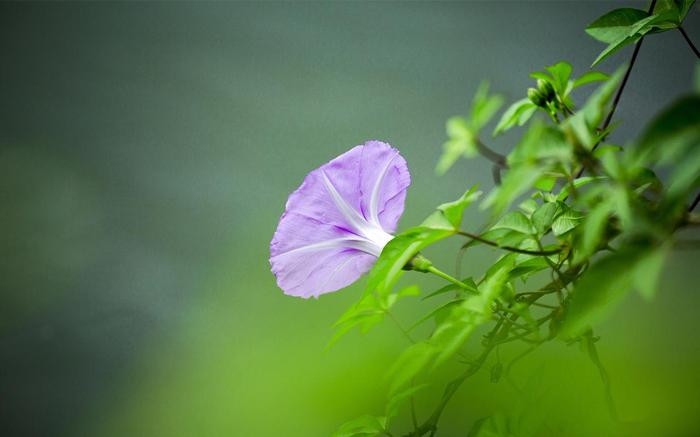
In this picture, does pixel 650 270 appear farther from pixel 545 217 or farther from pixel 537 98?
pixel 537 98

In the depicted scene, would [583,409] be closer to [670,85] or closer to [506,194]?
[506,194]

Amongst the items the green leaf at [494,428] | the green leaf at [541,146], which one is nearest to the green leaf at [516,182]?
the green leaf at [541,146]

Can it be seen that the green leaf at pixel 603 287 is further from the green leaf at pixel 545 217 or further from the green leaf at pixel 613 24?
the green leaf at pixel 613 24

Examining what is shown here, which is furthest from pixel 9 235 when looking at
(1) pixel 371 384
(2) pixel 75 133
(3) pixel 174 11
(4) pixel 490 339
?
(4) pixel 490 339

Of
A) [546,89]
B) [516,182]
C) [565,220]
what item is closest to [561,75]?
[546,89]

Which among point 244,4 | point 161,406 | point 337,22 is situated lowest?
point 161,406

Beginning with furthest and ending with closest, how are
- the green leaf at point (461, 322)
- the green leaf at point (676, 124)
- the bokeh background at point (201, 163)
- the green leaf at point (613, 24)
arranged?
1. the bokeh background at point (201, 163)
2. the green leaf at point (613, 24)
3. the green leaf at point (461, 322)
4. the green leaf at point (676, 124)
